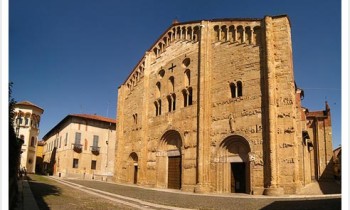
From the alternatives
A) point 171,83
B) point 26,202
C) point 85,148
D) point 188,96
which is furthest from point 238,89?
point 85,148

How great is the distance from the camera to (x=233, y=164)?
19312 millimetres

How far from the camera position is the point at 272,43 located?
722 inches

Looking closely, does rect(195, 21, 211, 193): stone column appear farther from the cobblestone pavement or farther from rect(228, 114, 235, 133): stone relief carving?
the cobblestone pavement

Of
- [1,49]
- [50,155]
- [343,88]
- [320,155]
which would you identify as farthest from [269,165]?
[50,155]

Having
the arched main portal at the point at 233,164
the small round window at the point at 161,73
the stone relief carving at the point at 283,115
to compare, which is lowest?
the arched main portal at the point at 233,164

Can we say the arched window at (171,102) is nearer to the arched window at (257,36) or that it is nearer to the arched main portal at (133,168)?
the arched main portal at (133,168)

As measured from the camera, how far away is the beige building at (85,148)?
39281 mm

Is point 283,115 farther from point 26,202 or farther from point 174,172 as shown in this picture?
point 26,202

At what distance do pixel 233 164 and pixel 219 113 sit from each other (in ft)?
11.2

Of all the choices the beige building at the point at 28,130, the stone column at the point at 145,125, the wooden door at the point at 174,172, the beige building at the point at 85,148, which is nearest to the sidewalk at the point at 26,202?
the wooden door at the point at 174,172

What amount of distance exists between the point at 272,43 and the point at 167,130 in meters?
10.4

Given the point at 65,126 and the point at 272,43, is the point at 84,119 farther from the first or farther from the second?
the point at 272,43

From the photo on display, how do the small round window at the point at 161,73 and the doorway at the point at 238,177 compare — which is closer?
the doorway at the point at 238,177

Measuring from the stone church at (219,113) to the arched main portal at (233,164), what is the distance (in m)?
0.06
